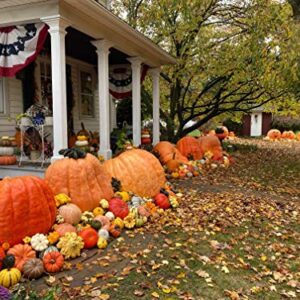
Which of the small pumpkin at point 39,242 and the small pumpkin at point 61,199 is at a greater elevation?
the small pumpkin at point 61,199

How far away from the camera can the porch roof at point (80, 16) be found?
5.45m

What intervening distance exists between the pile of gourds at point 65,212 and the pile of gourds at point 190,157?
104 inches

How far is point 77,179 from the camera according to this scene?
14.3 feet

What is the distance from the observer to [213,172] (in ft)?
28.5

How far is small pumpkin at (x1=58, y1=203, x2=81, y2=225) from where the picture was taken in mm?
3924

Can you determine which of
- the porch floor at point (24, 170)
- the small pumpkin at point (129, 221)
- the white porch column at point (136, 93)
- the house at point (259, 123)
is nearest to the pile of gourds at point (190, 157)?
the white porch column at point (136, 93)

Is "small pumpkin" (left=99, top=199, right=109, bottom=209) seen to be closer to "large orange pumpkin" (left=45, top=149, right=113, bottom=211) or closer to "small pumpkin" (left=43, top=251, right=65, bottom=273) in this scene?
"large orange pumpkin" (left=45, top=149, right=113, bottom=211)

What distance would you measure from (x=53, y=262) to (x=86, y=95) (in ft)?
26.0

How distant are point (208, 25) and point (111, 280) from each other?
10004 millimetres

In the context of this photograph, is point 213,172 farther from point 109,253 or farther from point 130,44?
point 109,253

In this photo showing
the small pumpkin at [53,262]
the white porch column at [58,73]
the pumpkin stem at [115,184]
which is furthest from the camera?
the white porch column at [58,73]

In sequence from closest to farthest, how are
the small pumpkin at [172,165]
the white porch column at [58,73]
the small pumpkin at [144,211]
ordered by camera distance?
the small pumpkin at [144,211]
the white porch column at [58,73]
the small pumpkin at [172,165]

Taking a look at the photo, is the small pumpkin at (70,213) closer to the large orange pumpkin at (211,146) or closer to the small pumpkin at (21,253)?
the small pumpkin at (21,253)

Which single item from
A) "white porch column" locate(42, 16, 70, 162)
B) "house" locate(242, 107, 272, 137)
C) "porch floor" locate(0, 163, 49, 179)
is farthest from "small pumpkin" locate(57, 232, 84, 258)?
"house" locate(242, 107, 272, 137)
